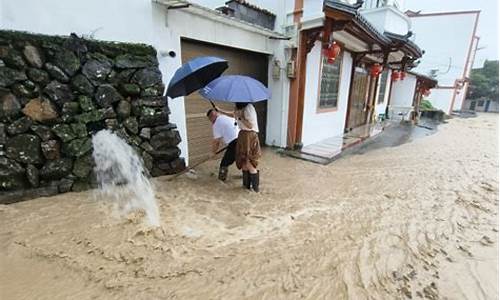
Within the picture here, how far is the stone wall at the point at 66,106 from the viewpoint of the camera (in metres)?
3.11

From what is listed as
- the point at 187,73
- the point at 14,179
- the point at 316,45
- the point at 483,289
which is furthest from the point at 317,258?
the point at 316,45

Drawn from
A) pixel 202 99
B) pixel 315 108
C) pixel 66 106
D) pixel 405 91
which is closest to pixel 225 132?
pixel 202 99

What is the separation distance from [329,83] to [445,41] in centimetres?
2388

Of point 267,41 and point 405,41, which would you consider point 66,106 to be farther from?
point 405,41

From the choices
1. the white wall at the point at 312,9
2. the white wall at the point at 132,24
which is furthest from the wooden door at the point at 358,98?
the white wall at the point at 132,24

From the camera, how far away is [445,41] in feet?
80.2

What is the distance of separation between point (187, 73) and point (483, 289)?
4.04 metres

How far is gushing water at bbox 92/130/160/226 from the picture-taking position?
12.1ft

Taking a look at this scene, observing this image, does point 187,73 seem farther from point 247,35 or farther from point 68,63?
point 247,35

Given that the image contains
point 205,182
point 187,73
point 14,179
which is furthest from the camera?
→ point 205,182

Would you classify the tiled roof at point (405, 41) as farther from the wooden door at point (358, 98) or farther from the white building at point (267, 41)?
the wooden door at point (358, 98)

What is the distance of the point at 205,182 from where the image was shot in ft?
15.3

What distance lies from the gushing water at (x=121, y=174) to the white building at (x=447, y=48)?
91.6 feet

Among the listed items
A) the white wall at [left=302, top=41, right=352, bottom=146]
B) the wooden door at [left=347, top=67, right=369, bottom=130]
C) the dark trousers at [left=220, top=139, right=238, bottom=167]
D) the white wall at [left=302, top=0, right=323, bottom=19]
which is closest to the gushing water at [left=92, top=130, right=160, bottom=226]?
the dark trousers at [left=220, top=139, right=238, bottom=167]
